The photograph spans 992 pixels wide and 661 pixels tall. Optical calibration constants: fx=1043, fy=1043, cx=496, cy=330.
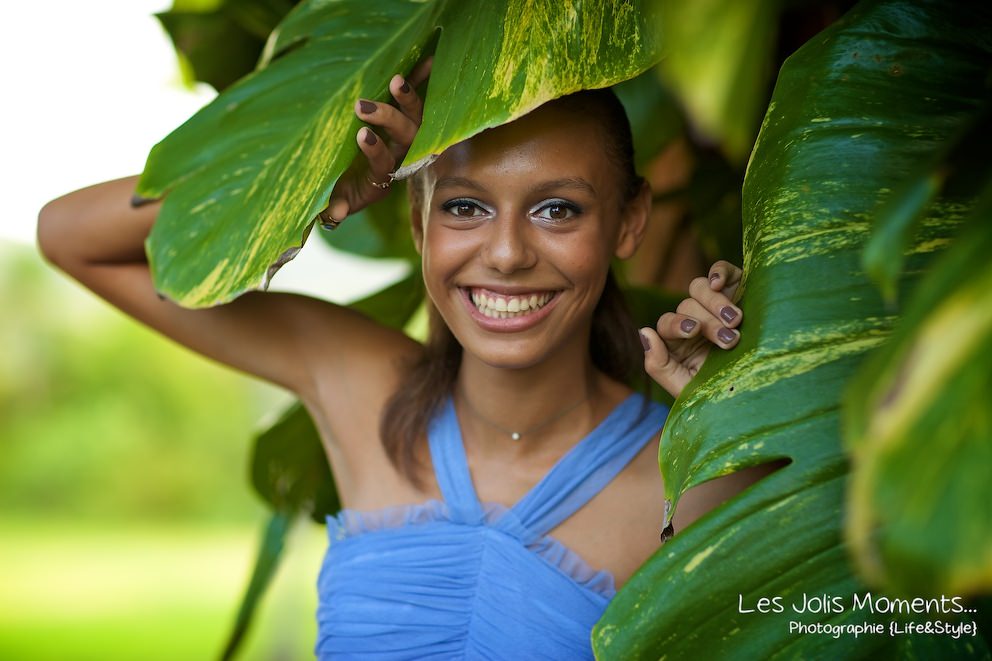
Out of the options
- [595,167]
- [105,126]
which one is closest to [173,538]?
[105,126]

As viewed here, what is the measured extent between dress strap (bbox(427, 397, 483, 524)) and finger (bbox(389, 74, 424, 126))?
0.49 metres

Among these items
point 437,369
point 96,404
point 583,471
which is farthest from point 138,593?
point 583,471

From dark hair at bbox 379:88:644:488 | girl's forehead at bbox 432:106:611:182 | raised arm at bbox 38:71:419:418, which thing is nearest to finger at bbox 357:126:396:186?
girl's forehead at bbox 432:106:611:182

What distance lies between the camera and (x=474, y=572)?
1256 mm

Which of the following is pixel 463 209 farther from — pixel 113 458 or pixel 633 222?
pixel 113 458

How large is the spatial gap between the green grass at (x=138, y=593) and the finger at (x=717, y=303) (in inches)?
155

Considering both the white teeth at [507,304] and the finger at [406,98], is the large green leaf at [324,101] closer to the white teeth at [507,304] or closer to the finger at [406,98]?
the finger at [406,98]

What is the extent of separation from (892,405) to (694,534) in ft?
1.07

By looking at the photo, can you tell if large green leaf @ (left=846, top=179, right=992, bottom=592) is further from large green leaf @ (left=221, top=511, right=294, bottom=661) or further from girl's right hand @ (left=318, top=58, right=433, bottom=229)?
large green leaf @ (left=221, top=511, right=294, bottom=661)

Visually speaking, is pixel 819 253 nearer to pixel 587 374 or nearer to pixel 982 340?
pixel 982 340

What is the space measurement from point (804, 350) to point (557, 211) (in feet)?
1.47

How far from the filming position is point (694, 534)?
2.31ft

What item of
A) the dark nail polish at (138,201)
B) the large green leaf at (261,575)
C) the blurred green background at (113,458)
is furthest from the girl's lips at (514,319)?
the blurred green background at (113,458)

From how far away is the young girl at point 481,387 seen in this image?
1106 mm
